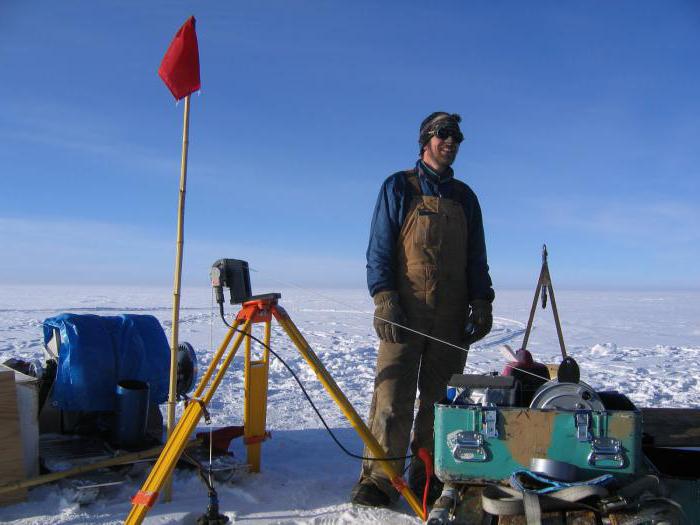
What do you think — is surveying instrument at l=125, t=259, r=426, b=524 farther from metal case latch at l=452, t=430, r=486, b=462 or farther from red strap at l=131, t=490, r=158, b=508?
metal case latch at l=452, t=430, r=486, b=462

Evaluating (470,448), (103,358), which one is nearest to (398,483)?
(470,448)

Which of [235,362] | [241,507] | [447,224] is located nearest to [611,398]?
[447,224]

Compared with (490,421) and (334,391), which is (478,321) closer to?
(334,391)

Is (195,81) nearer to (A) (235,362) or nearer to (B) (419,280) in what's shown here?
(B) (419,280)

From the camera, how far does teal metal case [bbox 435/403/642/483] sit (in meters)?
2.01

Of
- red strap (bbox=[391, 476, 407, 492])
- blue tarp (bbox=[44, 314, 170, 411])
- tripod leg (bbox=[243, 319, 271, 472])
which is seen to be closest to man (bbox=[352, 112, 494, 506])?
red strap (bbox=[391, 476, 407, 492])

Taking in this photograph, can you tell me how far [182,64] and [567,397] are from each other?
2.46 metres

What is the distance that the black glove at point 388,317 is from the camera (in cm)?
318

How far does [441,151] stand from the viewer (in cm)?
335

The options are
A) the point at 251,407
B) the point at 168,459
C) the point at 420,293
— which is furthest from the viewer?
the point at 251,407

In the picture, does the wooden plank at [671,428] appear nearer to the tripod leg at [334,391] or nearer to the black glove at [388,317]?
the tripod leg at [334,391]

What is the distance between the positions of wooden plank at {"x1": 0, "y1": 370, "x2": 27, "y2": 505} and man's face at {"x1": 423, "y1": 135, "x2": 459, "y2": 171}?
2.56 metres

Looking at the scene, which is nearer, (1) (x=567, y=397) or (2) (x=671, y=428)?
(1) (x=567, y=397)

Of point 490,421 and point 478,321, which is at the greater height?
point 478,321
